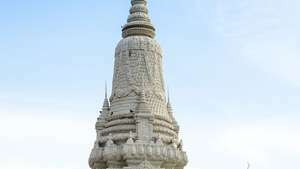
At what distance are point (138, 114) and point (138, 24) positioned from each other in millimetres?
8115

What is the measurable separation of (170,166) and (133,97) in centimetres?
600

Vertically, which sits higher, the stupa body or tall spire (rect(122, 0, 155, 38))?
tall spire (rect(122, 0, 155, 38))

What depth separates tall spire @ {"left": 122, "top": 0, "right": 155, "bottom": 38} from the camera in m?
61.1

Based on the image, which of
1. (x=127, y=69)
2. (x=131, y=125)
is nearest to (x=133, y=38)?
(x=127, y=69)

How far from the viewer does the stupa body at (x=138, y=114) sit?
55719 mm

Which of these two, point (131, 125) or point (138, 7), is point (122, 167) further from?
point (138, 7)

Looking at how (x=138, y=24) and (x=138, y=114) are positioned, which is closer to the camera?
(x=138, y=114)

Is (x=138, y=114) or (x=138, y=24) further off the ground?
(x=138, y=24)

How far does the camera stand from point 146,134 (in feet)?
185

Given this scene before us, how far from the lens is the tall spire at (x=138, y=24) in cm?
6106

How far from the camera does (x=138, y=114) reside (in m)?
56.8

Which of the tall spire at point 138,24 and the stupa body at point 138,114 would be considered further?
the tall spire at point 138,24

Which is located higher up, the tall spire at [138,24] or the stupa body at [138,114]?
the tall spire at [138,24]

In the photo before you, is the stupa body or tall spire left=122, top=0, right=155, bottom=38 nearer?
the stupa body
